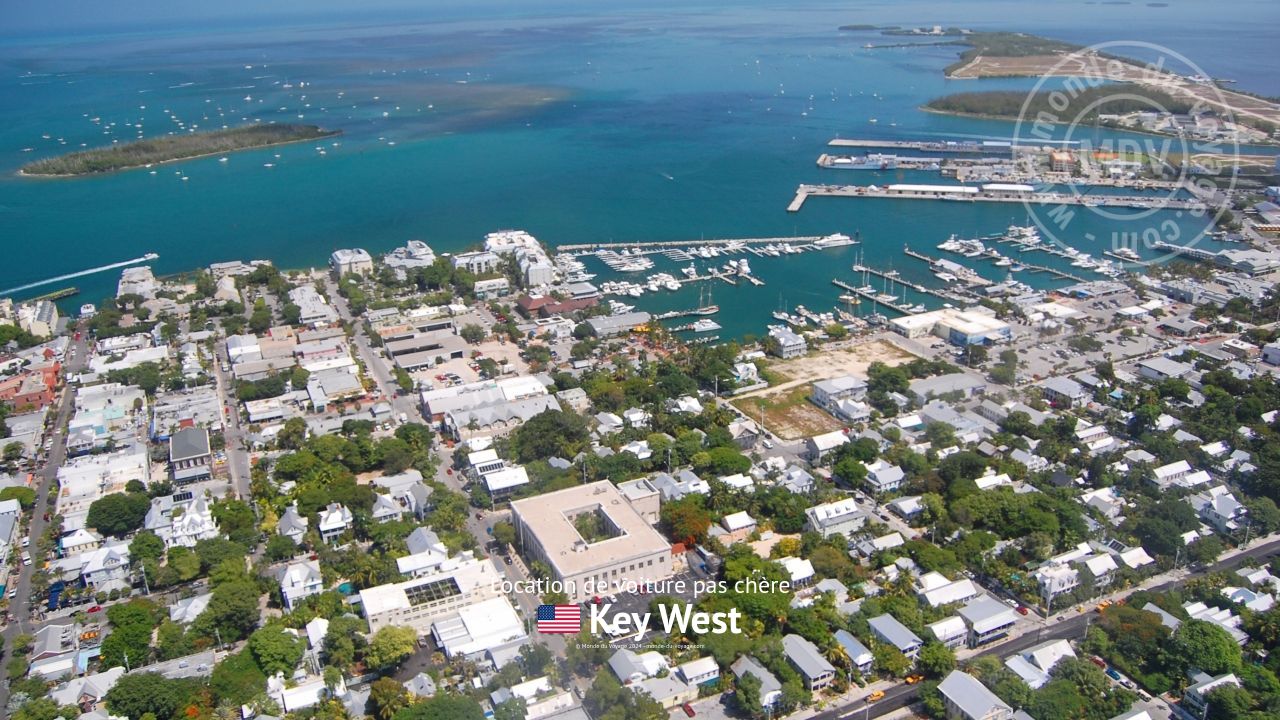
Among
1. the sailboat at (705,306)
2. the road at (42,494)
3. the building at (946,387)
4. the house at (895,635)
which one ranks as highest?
the building at (946,387)

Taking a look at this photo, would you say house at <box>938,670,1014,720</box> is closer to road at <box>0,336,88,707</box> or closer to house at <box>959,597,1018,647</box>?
house at <box>959,597,1018,647</box>

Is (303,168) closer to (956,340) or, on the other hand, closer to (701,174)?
(701,174)

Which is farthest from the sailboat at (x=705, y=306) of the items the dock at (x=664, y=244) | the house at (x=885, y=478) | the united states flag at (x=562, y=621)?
the united states flag at (x=562, y=621)

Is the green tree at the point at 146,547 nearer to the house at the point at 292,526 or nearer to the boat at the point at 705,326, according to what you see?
the house at the point at 292,526

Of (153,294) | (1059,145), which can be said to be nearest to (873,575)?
(153,294)

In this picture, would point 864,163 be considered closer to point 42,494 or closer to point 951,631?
point 951,631

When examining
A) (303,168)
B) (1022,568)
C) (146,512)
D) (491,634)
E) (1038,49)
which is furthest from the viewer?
(1038,49)

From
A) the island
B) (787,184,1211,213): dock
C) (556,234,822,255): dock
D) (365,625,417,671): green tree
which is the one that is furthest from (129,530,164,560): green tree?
the island
